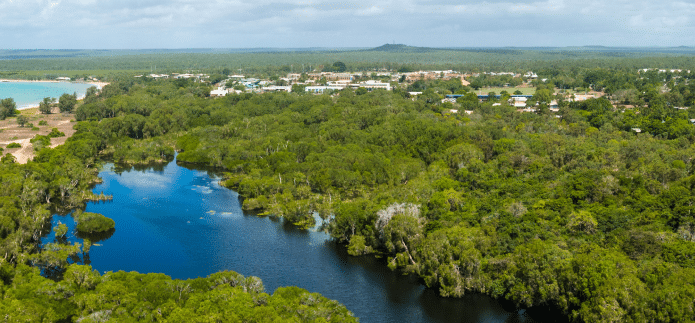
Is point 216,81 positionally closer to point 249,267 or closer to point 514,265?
point 249,267

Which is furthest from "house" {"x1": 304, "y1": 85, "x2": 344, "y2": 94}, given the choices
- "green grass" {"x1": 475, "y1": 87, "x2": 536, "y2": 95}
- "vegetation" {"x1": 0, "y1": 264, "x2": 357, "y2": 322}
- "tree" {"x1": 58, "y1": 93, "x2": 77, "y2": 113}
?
"vegetation" {"x1": 0, "y1": 264, "x2": 357, "y2": 322}

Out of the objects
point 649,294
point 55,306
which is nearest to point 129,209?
point 55,306

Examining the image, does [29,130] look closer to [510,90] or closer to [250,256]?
[250,256]

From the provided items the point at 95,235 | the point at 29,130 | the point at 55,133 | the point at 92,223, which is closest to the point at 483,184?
the point at 95,235

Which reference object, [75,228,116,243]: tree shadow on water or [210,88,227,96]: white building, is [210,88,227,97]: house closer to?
[210,88,227,96]: white building

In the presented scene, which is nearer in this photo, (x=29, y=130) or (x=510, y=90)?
(x=29, y=130)

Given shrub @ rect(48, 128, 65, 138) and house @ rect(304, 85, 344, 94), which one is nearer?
shrub @ rect(48, 128, 65, 138)

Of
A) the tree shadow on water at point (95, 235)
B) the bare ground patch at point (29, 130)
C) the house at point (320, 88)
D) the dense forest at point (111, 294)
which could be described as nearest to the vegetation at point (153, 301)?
the dense forest at point (111, 294)
